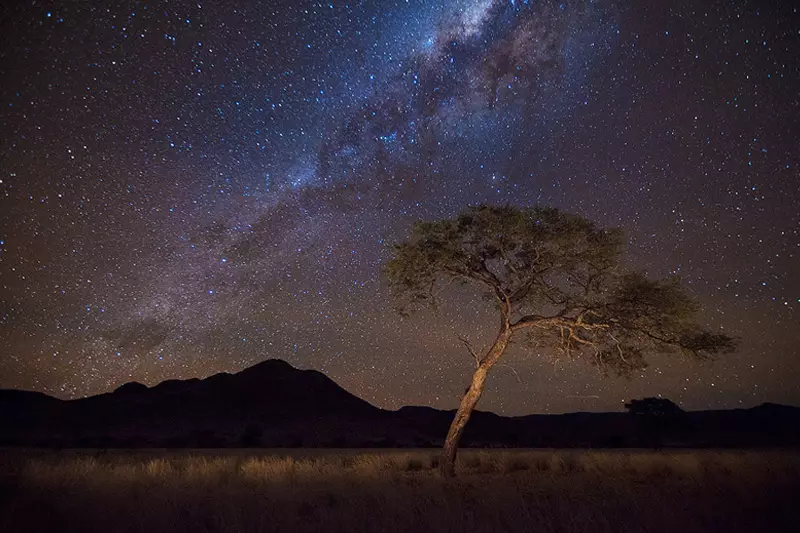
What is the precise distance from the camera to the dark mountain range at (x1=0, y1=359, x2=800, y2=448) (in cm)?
8600

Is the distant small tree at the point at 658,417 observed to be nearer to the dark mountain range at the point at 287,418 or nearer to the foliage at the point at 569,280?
the dark mountain range at the point at 287,418

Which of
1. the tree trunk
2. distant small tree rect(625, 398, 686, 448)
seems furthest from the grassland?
distant small tree rect(625, 398, 686, 448)

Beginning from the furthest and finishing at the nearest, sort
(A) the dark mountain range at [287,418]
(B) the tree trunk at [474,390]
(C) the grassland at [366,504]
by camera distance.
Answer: (A) the dark mountain range at [287,418], (B) the tree trunk at [474,390], (C) the grassland at [366,504]

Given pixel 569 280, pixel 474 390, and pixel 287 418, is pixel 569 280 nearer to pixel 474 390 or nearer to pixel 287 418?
pixel 474 390

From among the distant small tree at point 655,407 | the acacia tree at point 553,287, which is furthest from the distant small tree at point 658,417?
the acacia tree at point 553,287

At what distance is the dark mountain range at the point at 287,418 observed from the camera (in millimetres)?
86000

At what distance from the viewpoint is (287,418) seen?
4109 inches

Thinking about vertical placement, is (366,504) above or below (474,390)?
below

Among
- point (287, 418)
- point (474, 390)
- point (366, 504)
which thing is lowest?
point (366, 504)

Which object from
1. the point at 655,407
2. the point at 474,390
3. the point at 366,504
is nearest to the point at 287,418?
the point at 655,407

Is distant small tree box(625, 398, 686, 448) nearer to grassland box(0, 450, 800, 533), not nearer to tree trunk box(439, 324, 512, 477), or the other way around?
tree trunk box(439, 324, 512, 477)

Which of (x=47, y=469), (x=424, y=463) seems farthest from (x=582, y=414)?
(x=47, y=469)

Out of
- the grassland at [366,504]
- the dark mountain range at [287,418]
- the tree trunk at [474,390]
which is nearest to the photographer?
the grassland at [366,504]

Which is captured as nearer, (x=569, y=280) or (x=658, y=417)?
(x=569, y=280)
